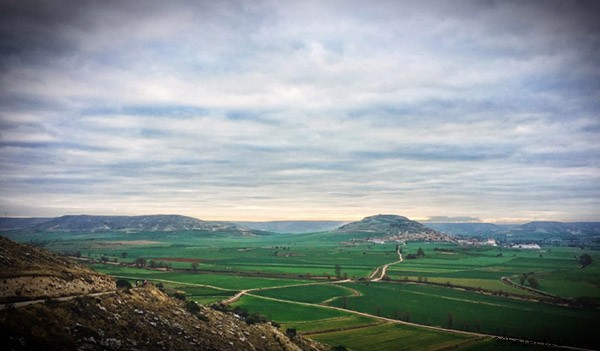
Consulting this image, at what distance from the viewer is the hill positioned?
2762 cm

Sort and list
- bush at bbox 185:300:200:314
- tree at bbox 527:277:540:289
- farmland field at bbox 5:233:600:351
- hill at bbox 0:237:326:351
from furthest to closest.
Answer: tree at bbox 527:277:540:289 < farmland field at bbox 5:233:600:351 < bush at bbox 185:300:200:314 < hill at bbox 0:237:326:351

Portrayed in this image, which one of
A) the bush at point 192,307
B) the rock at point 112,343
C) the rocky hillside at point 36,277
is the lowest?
the bush at point 192,307

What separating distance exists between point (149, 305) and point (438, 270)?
517 ft

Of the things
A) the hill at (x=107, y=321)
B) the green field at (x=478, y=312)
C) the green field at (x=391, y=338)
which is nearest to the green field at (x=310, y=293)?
the green field at (x=478, y=312)

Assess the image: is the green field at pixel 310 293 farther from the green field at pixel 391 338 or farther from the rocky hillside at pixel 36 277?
the rocky hillside at pixel 36 277

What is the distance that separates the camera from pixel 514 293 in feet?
385

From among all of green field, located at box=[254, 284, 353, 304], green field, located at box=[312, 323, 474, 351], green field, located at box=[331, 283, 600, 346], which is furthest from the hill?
green field, located at box=[254, 284, 353, 304]

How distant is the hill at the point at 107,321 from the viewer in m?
27.6

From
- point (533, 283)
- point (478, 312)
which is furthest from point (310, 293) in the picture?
point (533, 283)

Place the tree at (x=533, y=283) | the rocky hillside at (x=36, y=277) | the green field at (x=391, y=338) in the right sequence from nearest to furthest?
1. the rocky hillside at (x=36, y=277)
2. the green field at (x=391, y=338)
3. the tree at (x=533, y=283)

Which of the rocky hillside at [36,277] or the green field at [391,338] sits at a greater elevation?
the rocky hillside at [36,277]

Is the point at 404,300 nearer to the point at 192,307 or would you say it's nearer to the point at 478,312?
the point at 478,312

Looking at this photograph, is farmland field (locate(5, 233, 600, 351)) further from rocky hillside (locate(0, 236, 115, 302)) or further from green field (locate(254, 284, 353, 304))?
rocky hillside (locate(0, 236, 115, 302))

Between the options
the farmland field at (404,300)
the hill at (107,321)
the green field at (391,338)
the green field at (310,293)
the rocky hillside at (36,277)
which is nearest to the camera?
the hill at (107,321)
